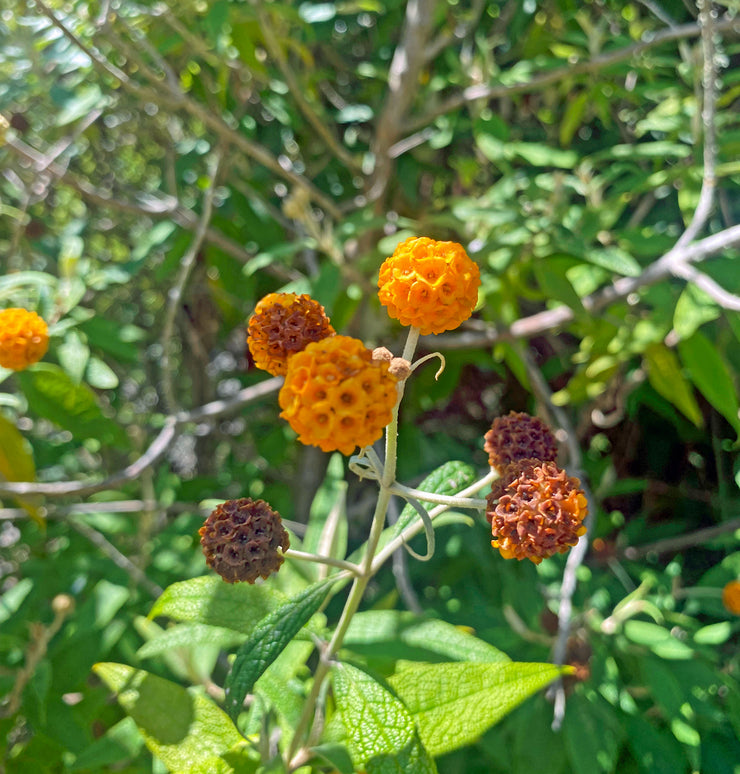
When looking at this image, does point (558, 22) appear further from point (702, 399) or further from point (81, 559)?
point (81, 559)

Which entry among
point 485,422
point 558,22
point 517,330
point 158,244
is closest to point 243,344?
point 158,244

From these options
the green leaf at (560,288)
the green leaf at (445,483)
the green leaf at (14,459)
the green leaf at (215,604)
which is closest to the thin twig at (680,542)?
the green leaf at (560,288)

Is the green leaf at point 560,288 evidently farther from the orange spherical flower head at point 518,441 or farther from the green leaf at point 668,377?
the orange spherical flower head at point 518,441

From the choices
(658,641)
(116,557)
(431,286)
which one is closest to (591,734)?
(658,641)

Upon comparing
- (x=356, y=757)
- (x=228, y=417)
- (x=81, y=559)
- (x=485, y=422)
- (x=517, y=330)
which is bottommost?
(x=485, y=422)

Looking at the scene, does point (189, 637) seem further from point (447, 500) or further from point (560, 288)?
point (560, 288)

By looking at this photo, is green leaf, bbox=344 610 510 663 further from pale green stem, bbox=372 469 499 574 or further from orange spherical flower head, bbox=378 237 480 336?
orange spherical flower head, bbox=378 237 480 336

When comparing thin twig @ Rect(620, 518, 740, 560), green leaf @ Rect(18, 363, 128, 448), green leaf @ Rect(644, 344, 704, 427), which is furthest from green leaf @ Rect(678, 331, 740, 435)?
green leaf @ Rect(18, 363, 128, 448)
